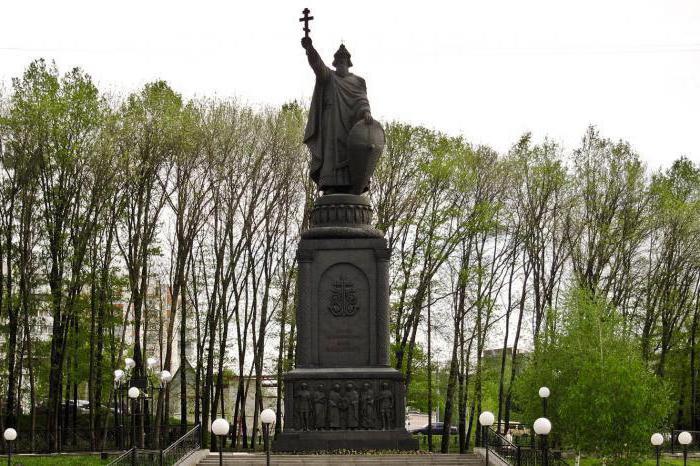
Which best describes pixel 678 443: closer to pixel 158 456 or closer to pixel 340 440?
pixel 340 440

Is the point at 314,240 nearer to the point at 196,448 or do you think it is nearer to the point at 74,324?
the point at 196,448

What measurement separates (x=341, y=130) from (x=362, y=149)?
0.92m

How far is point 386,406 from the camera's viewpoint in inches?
773

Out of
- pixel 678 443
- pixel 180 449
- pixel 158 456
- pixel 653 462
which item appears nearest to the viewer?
pixel 158 456

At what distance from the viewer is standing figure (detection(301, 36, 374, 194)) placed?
70.9ft

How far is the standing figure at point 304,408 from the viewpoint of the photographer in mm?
19594

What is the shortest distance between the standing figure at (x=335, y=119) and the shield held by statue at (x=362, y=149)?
0.20 feet

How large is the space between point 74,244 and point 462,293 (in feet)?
48.5

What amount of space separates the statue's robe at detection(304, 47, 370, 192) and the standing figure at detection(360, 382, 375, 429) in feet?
14.9

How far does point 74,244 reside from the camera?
32.5 m

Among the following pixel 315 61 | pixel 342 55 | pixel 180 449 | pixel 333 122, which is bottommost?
pixel 180 449

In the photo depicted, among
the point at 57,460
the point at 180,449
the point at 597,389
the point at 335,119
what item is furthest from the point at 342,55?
the point at 57,460

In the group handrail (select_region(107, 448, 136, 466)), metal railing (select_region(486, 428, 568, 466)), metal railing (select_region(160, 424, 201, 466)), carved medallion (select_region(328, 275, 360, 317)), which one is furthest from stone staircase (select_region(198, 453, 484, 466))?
carved medallion (select_region(328, 275, 360, 317))

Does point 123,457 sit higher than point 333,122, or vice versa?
point 333,122
